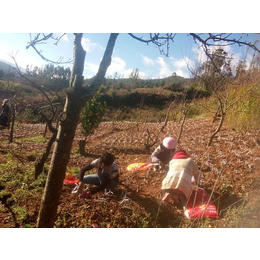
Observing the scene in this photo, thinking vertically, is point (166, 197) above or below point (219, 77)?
below

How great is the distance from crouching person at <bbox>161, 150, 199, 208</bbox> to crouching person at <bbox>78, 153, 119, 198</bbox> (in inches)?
19.3

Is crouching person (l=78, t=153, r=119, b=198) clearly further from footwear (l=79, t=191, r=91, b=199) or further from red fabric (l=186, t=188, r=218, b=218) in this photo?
red fabric (l=186, t=188, r=218, b=218)

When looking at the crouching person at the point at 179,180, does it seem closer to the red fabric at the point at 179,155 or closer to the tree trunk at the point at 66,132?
the red fabric at the point at 179,155

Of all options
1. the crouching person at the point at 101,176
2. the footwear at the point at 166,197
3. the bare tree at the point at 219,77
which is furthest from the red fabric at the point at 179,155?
the bare tree at the point at 219,77

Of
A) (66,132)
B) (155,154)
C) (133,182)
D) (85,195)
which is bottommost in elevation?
(85,195)

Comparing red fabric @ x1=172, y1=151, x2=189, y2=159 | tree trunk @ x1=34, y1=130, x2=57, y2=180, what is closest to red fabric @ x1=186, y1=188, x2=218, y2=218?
red fabric @ x1=172, y1=151, x2=189, y2=159

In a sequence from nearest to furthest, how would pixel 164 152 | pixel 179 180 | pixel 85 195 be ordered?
pixel 85 195 < pixel 179 180 < pixel 164 152

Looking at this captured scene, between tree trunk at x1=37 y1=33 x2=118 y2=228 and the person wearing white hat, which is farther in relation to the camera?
the person wearing white hat

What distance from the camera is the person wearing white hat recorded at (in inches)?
73.4

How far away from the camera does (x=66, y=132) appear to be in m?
1.13

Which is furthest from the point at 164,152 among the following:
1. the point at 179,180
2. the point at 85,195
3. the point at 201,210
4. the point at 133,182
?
the point at 85,195

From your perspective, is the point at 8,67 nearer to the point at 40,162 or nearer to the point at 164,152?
the point at 40,162

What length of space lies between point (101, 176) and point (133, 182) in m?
0.33

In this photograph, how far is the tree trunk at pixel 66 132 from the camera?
1133 millimetres
